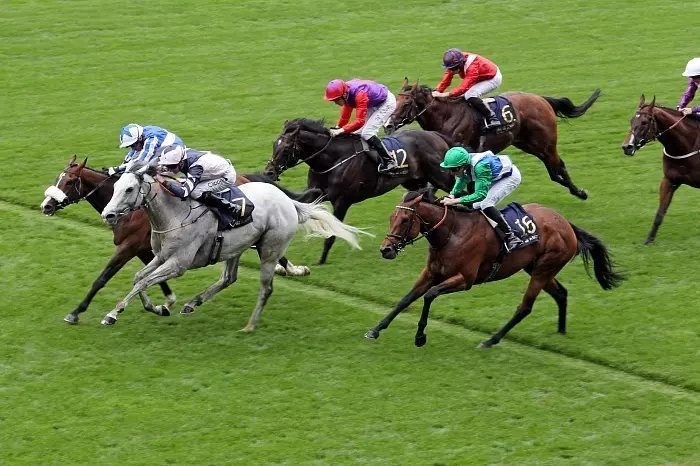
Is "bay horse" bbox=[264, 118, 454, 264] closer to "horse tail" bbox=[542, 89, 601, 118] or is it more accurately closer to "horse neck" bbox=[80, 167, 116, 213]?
"horse neck" bbox=[80, 167, 116, 213]

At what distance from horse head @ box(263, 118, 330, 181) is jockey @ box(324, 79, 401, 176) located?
8.9 inches

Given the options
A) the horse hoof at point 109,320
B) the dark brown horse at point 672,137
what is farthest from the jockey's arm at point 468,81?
the horse hoof at point 109,320

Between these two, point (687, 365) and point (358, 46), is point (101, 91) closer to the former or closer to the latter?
point (358, 46)

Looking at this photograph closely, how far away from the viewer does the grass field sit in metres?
11.0

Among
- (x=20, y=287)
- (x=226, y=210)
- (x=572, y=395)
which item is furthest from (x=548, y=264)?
(x=20, y=287)

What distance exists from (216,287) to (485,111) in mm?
5110

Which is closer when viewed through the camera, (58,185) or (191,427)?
(191,427)

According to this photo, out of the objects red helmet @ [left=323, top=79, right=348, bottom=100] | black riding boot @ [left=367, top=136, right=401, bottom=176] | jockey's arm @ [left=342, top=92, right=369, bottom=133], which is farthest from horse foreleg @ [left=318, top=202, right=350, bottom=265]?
red helmet @ [left=323, top=79, right=348, bottom=100]

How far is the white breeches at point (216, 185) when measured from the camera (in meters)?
12.8

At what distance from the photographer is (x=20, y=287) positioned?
48.6ft

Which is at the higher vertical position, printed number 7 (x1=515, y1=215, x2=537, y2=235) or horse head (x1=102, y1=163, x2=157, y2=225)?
horse head (x1=102, y1=163, x2=157, y2=225)

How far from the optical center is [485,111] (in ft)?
54.5

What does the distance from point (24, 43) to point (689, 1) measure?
1504 centimetres

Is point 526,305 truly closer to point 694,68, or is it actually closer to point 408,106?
point 408,106
